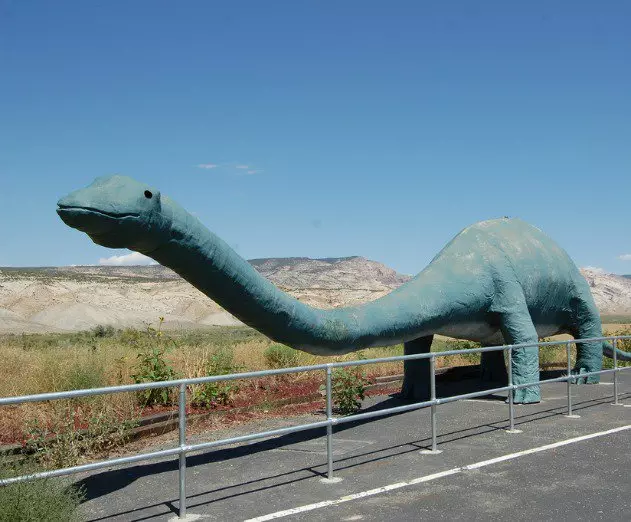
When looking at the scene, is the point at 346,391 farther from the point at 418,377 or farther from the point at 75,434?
the point at 75,434

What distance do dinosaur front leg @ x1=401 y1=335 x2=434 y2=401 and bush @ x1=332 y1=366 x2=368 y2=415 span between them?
809mm

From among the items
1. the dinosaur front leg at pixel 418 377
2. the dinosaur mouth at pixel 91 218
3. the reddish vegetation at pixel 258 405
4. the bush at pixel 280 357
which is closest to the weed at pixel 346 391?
the reddish vegetation at pixel 258 405

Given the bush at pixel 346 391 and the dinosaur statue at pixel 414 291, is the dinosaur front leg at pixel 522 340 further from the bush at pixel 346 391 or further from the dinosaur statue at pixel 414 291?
the bush at pixel 346 391

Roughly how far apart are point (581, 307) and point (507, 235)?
233 cm

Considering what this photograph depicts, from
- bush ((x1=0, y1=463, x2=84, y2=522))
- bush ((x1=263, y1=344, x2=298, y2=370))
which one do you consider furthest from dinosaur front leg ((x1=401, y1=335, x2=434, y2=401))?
bush ((x1=0, y1=463, x2=84, y2=522))

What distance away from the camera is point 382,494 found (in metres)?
5.90

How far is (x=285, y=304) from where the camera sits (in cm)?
702

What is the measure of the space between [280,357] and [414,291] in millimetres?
6687

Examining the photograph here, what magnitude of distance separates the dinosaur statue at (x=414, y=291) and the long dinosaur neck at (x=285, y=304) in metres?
0.01

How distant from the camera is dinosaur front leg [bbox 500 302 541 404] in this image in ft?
33.9

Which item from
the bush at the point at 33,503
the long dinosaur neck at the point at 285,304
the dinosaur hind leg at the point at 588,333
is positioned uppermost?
the long dinosaur neck at the point at 285,304

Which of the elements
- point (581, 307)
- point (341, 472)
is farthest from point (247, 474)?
point (581, 307)

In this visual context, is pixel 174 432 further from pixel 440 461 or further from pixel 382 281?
pixel 382 281

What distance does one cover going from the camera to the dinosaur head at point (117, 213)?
5.02 metres
